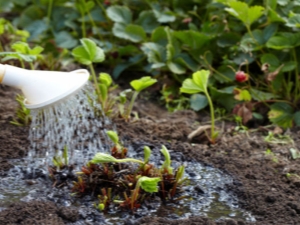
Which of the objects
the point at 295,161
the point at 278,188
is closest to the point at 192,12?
the point at 295,161

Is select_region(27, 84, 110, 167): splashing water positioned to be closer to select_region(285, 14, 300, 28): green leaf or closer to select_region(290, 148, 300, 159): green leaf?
select_region(290, 148, 300, 159): green leaf

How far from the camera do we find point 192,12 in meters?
3.48

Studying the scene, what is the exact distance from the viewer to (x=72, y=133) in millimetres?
2709

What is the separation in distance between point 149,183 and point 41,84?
1.85 ft

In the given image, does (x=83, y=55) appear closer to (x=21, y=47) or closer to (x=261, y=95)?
(x=21, y=47)

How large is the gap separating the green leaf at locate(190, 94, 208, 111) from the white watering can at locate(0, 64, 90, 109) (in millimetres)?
1035

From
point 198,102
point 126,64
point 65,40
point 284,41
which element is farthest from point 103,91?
point 65,40

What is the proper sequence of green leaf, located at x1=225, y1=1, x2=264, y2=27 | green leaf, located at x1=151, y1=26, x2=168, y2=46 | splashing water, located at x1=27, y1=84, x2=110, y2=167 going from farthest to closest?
green leaf, located at x1=151, y1=26, x2=168, y2=46
green leaf, located at x1=225, y1=1, x2=264, y2=27
splashing water, located at x1=27, y1=84, x2=110, y2=167

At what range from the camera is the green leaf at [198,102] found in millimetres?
3193

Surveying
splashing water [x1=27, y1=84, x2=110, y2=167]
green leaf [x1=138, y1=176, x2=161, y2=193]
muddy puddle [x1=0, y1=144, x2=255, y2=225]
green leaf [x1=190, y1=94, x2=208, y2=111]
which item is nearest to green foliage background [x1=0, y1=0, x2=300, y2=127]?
green leaf [x1=190, y1=94, x2=208, y2=111]

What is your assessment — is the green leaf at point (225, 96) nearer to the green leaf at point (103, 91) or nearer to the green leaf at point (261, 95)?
the green leaf at point (261, 95)

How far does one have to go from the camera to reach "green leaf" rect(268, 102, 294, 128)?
3.03 meters

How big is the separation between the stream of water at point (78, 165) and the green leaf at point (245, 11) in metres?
0.80

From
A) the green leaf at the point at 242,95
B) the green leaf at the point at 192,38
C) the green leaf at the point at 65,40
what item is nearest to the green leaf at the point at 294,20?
the green leaf at the point at 242,95
